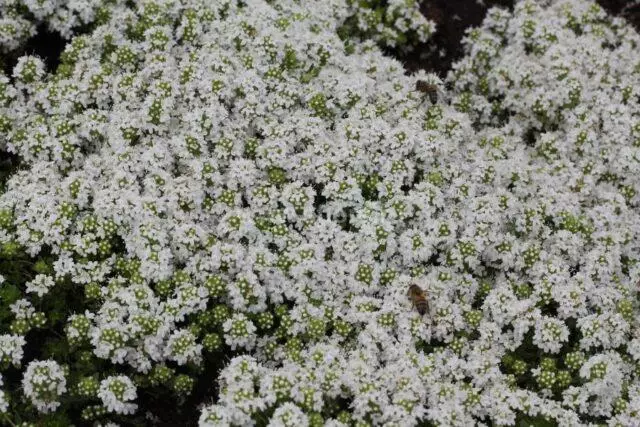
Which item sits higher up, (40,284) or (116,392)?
(40,284)

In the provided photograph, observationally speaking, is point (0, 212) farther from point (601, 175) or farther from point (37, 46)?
point (601, 175)

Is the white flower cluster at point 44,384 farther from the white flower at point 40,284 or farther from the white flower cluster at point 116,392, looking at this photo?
the white flower at point 40,284

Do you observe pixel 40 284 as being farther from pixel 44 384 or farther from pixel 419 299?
pixel 419 299

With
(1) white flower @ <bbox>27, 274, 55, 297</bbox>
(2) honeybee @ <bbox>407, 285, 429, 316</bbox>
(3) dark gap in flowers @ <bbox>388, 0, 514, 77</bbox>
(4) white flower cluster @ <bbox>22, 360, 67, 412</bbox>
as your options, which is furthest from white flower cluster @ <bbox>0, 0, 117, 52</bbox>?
(2) honeybee @ <bbox>407, 285, 429, 316</bbox>

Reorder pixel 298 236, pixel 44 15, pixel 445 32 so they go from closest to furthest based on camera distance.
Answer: pixel 298 236
pixel 44 15
pixel 445 32

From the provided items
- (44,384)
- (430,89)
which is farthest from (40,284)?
(430,89)

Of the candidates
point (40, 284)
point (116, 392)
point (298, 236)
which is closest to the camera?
point (116, 392)
